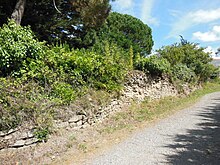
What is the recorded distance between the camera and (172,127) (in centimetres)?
764

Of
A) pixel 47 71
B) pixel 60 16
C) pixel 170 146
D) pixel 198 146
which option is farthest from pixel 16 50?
pixel 60 16

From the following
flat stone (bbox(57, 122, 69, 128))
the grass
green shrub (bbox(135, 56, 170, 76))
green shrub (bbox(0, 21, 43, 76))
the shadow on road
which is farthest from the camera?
green shrub (bbox(135, 56, 170, 76))

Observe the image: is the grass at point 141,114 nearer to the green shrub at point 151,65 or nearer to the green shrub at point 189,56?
the green shrub at point 151,65

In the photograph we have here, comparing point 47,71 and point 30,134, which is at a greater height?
point 47,71

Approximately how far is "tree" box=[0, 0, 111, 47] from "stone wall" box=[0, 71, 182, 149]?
3.30 m

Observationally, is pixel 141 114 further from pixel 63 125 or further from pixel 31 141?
pixel 31 141

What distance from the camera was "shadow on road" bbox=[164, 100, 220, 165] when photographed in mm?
4801

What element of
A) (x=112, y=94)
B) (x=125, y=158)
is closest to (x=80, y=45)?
(x=112, y=94)

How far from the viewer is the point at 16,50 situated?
254 inches

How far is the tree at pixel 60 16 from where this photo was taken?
10.7 metres

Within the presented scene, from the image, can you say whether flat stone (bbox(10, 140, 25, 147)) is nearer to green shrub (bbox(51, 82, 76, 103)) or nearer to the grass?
green shrub (bbox(51, 82, 76, 103))

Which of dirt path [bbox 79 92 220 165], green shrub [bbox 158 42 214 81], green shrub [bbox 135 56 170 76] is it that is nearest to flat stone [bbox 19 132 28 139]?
dirt path [bbox 79 92 220 165]

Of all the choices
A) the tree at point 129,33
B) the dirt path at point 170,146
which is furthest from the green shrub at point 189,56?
the dirt path at point 170,146

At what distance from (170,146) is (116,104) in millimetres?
3458
